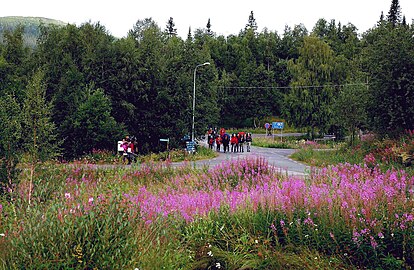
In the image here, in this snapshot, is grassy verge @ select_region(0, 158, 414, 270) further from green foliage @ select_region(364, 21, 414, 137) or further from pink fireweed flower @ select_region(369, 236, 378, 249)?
green foliage @ select_region(364, 21, 414, 137)

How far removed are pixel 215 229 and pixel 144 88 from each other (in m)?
30.9

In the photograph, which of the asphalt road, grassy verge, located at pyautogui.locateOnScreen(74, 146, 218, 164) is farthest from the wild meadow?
grassy verge, located at pyautogui.locateOnScreen(74, 146, 218, 164)

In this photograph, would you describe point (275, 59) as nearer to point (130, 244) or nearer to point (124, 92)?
point (124, 92)

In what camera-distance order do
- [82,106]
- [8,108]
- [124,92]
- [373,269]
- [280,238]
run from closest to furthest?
[373,269]
[280,238]
[8,108]
[82,106]
[124,92]

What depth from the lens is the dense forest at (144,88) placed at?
20.7m

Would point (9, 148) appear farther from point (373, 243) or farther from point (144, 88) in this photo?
point (144, 88)

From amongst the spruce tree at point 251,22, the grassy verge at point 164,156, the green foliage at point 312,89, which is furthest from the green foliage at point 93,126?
the spruce tree at point 251,22

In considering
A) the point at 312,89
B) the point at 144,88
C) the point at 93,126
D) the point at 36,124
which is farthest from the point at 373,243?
the point at 312,89

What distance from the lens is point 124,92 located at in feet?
121

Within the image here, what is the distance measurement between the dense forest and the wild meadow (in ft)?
9.67

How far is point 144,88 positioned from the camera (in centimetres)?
3716

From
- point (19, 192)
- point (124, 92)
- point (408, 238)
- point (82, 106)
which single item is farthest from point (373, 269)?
point (124, 92)

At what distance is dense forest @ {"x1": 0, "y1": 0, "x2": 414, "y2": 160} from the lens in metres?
20.7

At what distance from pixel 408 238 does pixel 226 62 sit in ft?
337
